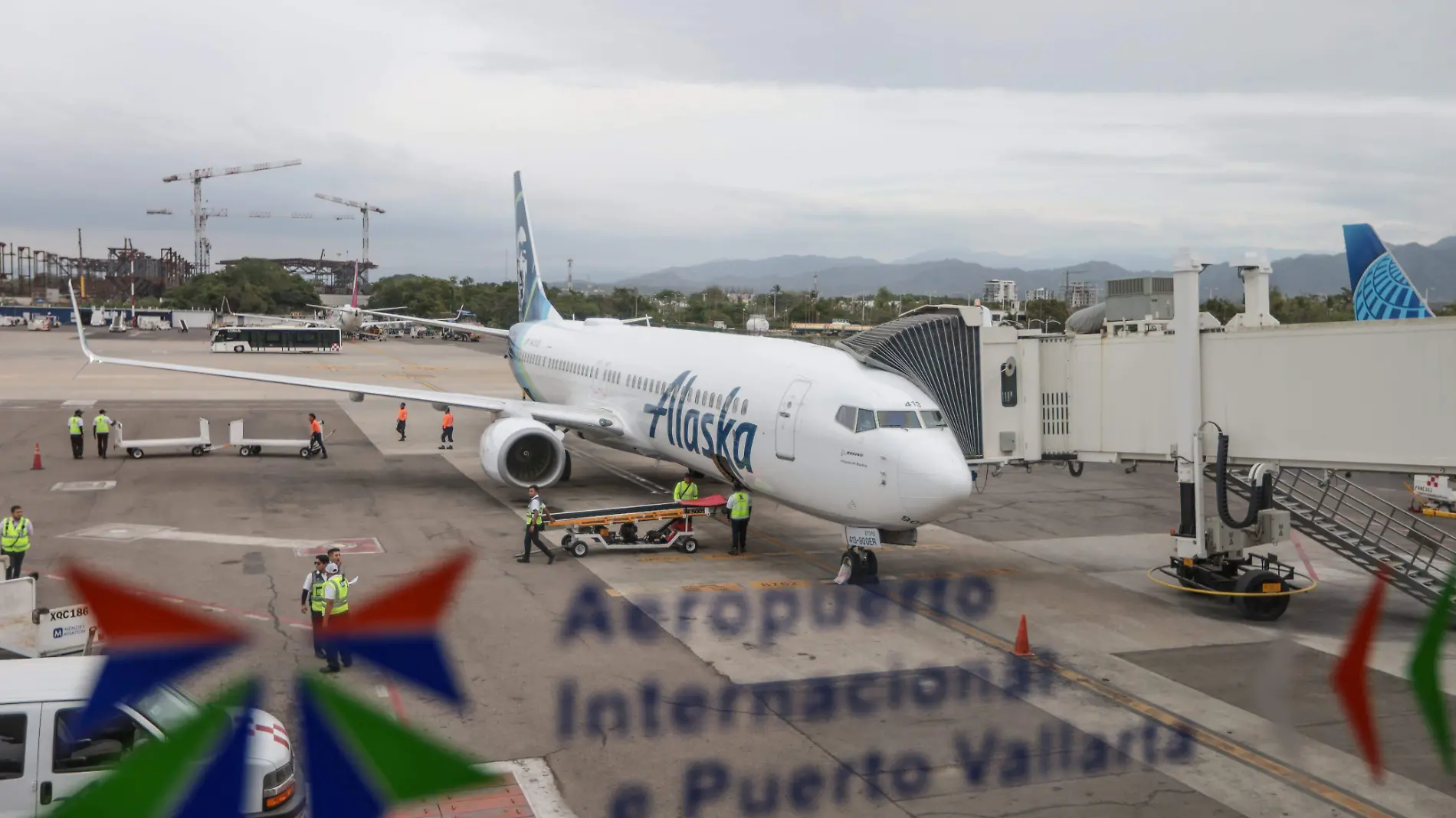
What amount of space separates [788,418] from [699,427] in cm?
411

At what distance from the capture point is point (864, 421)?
20.7 m

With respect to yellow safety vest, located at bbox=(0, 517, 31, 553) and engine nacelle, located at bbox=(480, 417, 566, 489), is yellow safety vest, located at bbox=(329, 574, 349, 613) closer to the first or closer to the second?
yellow safety vest, located at bbox=(0, 517, 31, 553)

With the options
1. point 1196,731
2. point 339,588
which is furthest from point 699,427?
point 339,588

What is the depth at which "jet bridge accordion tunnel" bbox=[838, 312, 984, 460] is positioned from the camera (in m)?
21.6

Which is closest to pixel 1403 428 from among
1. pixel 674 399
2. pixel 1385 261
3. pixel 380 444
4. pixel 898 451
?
pixel 1385 261

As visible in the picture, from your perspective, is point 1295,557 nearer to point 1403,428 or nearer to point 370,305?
point 1403,428

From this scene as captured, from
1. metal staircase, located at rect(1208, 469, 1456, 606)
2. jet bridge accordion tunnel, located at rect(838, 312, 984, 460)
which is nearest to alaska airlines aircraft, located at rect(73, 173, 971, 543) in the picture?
jet bridge accordion tunnel, located at rect(838, 312, 984, 460)

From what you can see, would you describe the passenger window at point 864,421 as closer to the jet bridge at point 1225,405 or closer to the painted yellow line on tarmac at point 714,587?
the jet bridge at point 1225,405

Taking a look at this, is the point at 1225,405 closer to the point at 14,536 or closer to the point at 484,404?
the point at 14,536

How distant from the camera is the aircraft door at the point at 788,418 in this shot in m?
22.1

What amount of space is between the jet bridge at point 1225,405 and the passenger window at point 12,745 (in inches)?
589

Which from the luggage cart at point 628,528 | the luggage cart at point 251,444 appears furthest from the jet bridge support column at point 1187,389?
the luggage cart at point 251,444

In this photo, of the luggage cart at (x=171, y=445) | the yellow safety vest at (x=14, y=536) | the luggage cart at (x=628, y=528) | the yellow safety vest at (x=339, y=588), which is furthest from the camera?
the luggage cart at (x=171, y=445)

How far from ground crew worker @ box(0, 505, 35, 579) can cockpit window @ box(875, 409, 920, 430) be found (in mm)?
15631
